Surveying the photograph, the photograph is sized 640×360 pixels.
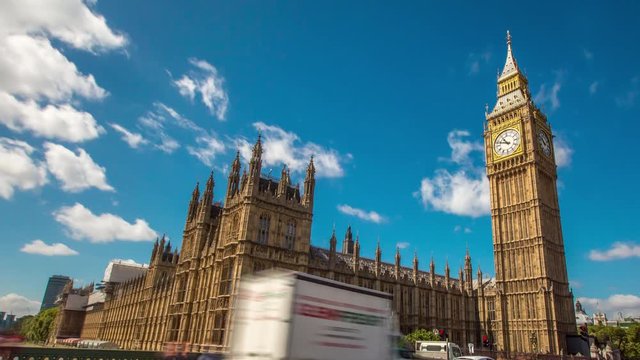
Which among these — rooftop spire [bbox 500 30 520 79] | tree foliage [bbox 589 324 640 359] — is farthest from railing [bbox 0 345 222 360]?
tree foliage [bbox 589 324 640 359]

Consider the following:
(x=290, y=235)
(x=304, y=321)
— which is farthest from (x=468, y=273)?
(x=304, y=321)

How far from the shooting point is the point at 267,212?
51375 mm

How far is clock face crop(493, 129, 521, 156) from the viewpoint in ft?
251

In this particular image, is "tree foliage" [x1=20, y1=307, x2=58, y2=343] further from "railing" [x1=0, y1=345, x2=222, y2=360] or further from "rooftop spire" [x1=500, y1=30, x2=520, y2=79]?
"rooftop spire" [x1=500, y1=30, x2=520, y2=79]

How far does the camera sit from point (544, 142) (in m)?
78.6

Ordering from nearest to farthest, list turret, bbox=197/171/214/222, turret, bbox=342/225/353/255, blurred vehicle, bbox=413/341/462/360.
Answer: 1. blurred vehicle, bbox=413/341/462/360
2. turret, bbox=197/171/214/222
3. turret, bbox=342/225/353/255

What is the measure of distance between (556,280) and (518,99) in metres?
33.0

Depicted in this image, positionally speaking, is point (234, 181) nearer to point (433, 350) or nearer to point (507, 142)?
point (433, 350)

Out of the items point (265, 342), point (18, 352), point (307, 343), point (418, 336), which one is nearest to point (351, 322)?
point (307, 343)

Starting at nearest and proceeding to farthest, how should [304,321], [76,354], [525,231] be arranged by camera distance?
[304,321] < [76,354] < [525,231]

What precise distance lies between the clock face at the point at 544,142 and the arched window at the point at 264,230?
53.2m

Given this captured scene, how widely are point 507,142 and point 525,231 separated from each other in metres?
16.8

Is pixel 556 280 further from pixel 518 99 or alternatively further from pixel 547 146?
pixel 518 99

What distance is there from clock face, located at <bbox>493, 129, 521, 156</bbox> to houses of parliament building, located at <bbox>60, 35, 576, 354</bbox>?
210mm
